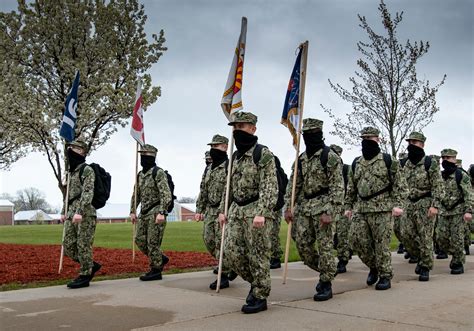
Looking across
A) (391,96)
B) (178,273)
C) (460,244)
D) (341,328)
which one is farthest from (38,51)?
(341,328)

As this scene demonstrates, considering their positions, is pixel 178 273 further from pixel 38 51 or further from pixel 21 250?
pixel 38 51

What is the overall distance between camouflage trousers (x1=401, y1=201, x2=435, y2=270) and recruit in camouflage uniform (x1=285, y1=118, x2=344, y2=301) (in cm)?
267

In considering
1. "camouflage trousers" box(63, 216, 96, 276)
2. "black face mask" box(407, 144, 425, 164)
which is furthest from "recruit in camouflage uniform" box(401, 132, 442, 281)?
"camouflage trousers" box(63, 216, 96, 276)

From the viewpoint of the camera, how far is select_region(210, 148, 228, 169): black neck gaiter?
9.38m

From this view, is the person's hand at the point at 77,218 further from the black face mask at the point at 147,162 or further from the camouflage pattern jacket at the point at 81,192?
the black face mask at the point at 147,162

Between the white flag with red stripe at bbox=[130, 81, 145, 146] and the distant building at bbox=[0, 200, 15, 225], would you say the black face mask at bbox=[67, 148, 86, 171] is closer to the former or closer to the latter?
the white flag with red stripe at bbox=[130, 81, 145, 146]

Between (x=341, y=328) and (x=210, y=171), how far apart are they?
448 cm

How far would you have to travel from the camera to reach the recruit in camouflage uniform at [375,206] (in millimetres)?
8109

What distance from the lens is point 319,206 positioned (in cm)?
744

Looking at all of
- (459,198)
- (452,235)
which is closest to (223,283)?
(452,235)

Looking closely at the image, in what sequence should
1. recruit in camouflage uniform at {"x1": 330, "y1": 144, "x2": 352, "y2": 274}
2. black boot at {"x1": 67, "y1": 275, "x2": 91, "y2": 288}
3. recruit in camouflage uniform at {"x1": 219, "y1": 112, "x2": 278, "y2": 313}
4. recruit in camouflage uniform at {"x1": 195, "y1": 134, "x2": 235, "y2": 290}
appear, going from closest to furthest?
recruit in camouflage uniform at {"x1": 219, "y1": 112, "x2": 278, "y2": 313} → black boot at {"x1": 67, "y1": 275, "x2": 91, "y2": 288} → recruit in camouflage uniform at {"x1": 195, "y1": 134, "x2": 235, "y2": 290} → recruit in camouflage uniform at {"x1": 330, "y1": 144, "x2": 352, "y2": 274}

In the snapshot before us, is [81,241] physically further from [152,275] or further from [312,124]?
[312,124]

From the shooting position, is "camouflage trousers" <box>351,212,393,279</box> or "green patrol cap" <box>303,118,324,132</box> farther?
"camouflage trousers" <box>351,212,393,279</box>

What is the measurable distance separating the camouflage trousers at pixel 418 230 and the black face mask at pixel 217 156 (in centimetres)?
340
